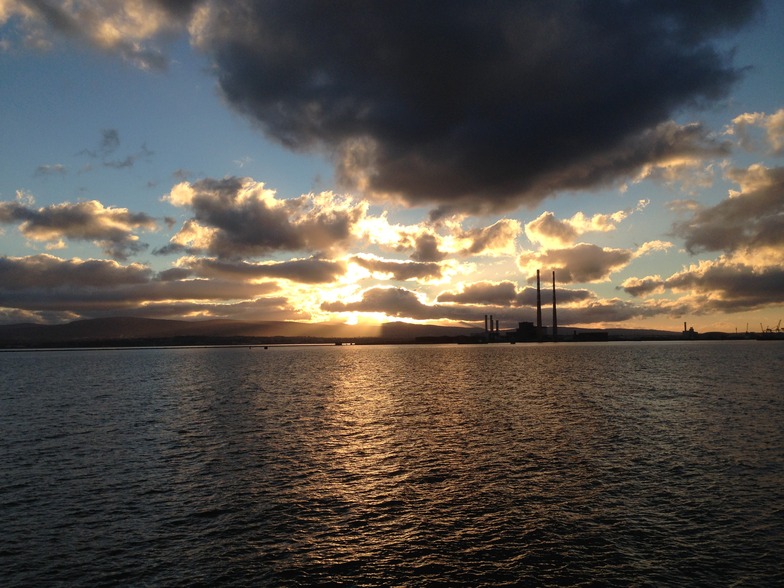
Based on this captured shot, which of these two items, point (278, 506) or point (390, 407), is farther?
point (390, 407)

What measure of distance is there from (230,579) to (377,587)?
673 centimetres

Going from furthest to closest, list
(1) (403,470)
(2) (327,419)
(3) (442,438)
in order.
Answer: (2) (327,419) → (3) (442,438) → (1) (403,470)

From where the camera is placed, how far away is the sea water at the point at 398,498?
24812 mm

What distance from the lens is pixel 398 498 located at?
34.9 metres

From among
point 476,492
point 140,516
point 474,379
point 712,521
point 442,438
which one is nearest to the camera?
point 712,521

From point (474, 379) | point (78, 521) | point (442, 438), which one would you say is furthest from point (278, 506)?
point (474, 379)

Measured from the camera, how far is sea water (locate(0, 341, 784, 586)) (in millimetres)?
24812

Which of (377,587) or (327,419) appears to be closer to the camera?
(377,587)

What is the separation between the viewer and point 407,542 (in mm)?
27844

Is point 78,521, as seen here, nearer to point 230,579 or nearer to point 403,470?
point 230,579

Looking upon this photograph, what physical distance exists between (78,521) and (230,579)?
13.6 m

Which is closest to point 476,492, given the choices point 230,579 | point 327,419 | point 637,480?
point 637,480

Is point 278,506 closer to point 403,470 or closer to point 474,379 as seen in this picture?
point 403,470

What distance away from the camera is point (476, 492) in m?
35.8
